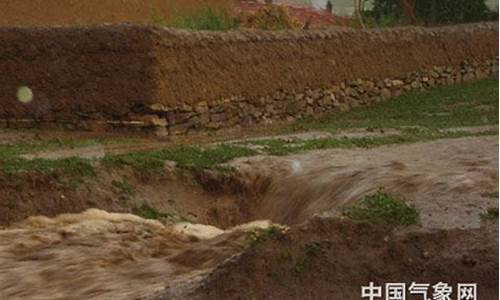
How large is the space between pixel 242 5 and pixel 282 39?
20.4 ft

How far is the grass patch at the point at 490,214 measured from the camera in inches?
256

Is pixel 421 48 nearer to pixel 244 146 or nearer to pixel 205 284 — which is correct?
pixel 244 146

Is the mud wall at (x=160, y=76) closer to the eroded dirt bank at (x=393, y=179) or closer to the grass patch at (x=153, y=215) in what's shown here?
the eroded dirt bank at (x=393, y=179)

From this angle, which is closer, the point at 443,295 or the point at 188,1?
the point at 443,295

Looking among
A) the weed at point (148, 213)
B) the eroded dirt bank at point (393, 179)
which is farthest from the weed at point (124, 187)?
the eroded dirt bank at point (393, 179)

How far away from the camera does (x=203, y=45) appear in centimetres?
1572

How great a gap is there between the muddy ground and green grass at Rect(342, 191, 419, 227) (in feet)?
0.33

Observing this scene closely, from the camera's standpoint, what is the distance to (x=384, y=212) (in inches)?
257

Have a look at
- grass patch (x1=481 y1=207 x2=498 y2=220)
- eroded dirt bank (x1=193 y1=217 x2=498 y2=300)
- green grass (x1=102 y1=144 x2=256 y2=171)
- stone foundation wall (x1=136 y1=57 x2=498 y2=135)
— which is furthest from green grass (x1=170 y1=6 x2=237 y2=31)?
eroded dirt bank (x1=193 y1=217 x2=498 y2=300)

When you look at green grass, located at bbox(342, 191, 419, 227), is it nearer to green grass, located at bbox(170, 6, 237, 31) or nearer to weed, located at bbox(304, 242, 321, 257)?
weed, located at bbox(304, 242, 321, 257)

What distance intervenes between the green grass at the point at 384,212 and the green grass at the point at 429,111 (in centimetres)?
862

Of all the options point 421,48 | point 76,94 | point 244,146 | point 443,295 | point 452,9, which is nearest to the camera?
point 443,295

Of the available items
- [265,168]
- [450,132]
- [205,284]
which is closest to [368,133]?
[450,132]

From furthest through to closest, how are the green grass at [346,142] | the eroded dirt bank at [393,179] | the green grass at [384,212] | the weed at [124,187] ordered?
the green grass at [346,142] < the weed at [124,187] < the eroded dirt bank at [393,179] < the green grass at [384,212]
